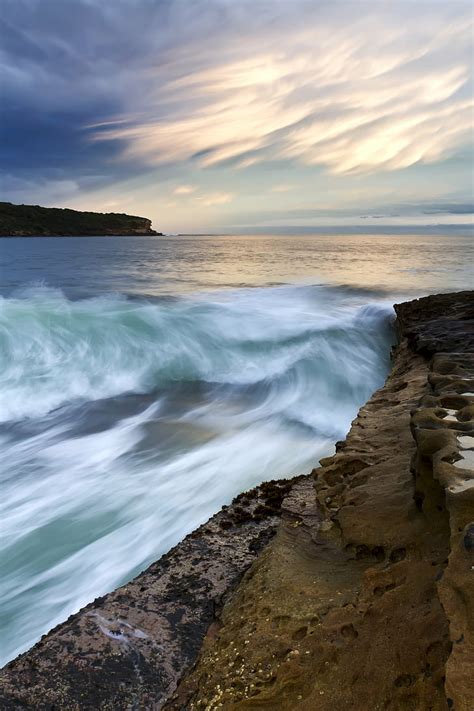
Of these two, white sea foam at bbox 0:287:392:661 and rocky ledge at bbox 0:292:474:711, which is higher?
rocky ledge at bbox 0:292:474:711

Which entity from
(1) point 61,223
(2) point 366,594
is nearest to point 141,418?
(2) point 366,594

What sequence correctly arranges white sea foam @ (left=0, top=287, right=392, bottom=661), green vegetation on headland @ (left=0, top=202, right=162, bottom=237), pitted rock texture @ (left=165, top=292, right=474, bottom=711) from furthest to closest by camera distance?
green vegetation on headland @ (left=0, top=202, right=162, bottom=237) → white sea foam @ (left=0, top=287, right=392, bottom=661) → pitted rock texture @ (left=165, top=292, right=474, bottom=711)

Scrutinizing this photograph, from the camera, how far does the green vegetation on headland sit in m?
92.8

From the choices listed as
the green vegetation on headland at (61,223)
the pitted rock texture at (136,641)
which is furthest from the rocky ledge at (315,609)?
the green vegetation on headland at (61,223)

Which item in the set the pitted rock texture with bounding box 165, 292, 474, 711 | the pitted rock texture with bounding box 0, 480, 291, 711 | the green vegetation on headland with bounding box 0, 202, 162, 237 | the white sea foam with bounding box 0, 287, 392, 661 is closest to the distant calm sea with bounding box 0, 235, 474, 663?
the white sea foam with bounding box 0, 287, 392, 661

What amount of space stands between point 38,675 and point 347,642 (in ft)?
4.17

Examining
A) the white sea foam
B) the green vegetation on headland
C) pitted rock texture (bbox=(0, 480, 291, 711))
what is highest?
the green vegetation on headland

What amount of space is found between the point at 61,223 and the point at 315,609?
110 m

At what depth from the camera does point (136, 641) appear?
2.19 meters

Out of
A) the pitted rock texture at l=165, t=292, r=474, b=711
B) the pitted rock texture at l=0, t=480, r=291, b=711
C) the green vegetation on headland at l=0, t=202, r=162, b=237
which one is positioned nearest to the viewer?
the pitted rock texture at l=165, t=292, r=474, b=711

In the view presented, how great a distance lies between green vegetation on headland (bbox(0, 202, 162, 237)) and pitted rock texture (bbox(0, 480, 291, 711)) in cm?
9762

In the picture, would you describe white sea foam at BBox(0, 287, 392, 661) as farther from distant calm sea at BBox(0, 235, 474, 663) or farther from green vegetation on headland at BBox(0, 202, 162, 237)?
green vegetation on headland at BBox(0, 202, 162, 237)

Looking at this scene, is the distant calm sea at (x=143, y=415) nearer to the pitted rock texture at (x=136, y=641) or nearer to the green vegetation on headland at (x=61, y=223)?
the pitted rock texture at (x=136, y=641)

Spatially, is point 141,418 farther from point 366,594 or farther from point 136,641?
point 366,594
